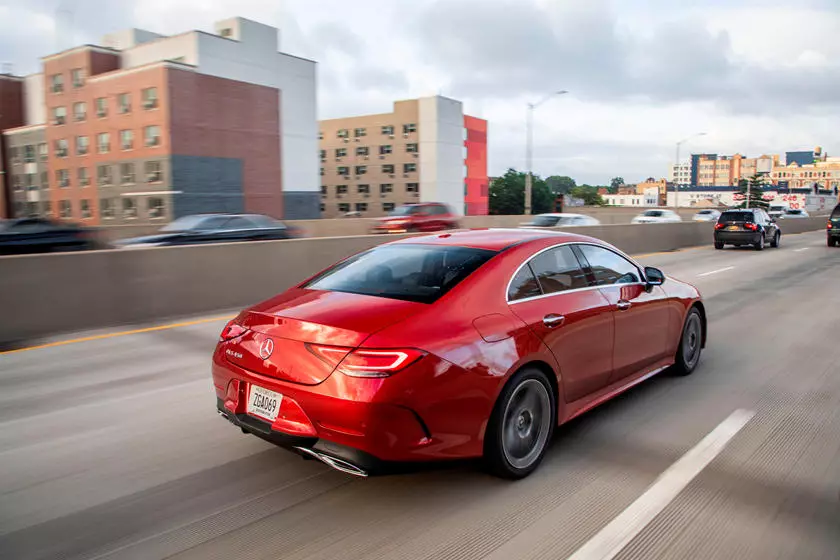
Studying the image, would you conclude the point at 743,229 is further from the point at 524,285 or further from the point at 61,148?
the point at 61,148

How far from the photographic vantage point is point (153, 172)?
51.1 m

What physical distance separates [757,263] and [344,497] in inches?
747

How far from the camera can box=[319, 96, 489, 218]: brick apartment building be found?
8562 cm

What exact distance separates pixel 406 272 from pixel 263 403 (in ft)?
4.16

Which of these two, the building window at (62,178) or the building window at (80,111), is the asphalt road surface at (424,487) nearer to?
the building window at (80,111)

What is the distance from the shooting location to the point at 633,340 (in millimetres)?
5277

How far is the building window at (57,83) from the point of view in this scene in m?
57.2

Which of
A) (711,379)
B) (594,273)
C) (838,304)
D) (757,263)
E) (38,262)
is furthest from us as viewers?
(757,263)

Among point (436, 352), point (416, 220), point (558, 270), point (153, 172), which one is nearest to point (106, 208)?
point (153, 172)

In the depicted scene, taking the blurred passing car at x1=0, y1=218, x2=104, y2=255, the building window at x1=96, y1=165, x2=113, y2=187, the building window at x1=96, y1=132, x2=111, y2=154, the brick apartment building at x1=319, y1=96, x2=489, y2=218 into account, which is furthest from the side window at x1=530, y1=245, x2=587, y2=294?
the brick apartment building at x1=319, y1=96, x2=489, y2=218

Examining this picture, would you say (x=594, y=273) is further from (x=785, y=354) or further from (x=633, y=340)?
(x=785, y=354)

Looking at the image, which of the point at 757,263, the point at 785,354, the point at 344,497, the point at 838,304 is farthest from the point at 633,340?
the point at 757,263

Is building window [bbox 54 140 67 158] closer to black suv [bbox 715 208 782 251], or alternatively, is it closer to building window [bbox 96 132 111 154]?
building window [bbox 96 132 111 154]

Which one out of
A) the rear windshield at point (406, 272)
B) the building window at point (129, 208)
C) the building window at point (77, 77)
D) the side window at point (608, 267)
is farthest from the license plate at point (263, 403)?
the building window at point (77, 77)
